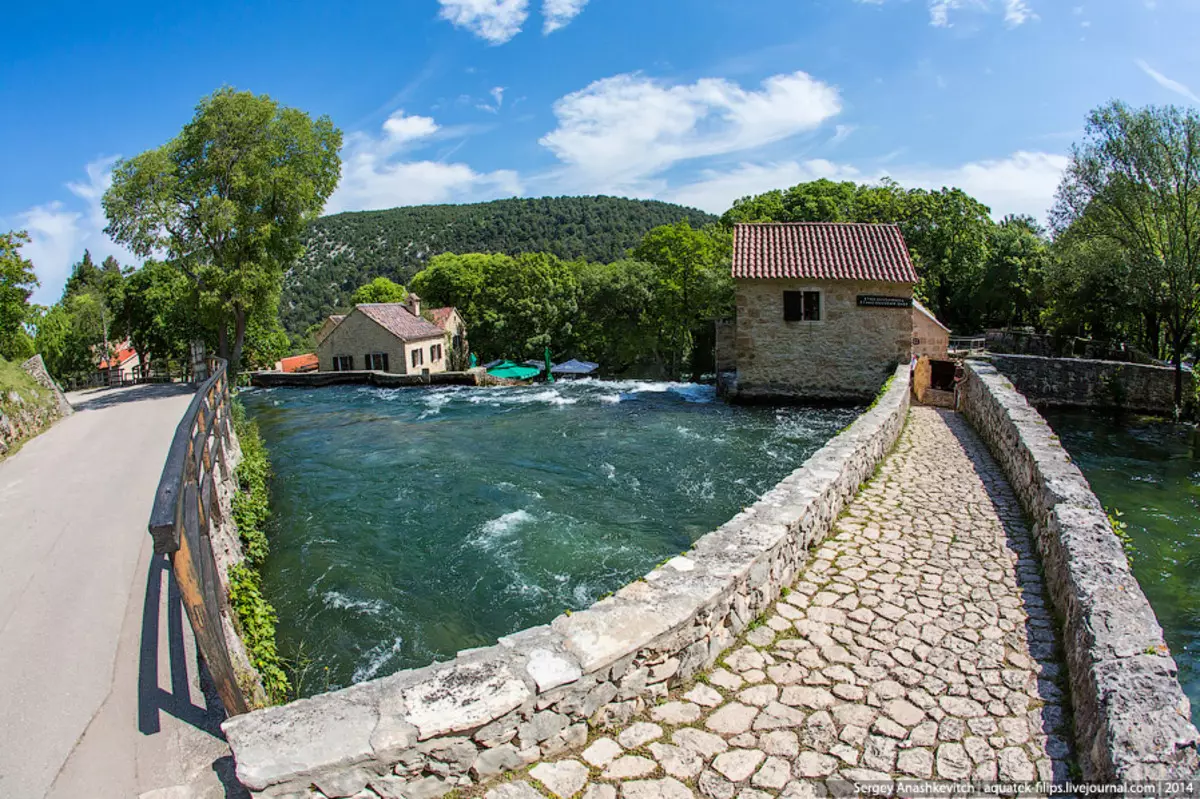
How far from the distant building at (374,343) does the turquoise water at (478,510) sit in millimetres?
14530

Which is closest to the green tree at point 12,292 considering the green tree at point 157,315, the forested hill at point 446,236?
the green tree at point 157,315

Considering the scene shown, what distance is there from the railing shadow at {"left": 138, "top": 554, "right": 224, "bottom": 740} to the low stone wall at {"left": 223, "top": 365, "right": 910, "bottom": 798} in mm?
1013

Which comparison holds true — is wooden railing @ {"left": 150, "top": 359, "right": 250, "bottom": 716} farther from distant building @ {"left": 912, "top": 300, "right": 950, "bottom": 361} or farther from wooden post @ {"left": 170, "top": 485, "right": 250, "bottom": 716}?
distant building @ {"left": 912, "top": 300, "right": 950, "bottom": 361}

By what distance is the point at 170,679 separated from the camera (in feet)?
14.3

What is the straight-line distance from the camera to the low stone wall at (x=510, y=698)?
9.98 feet

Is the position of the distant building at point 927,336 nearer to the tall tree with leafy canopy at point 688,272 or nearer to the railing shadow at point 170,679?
the tall tree with leafy canopy at point 688,272

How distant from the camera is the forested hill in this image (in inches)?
3910

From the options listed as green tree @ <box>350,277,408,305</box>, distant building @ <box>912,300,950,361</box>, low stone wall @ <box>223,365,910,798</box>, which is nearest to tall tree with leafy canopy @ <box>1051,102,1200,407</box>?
distant building @ <box>912,300,950,361</box>

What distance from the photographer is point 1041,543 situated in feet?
21.2

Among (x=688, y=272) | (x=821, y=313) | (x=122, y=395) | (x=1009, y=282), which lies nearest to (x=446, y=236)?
(x=688, y=272)

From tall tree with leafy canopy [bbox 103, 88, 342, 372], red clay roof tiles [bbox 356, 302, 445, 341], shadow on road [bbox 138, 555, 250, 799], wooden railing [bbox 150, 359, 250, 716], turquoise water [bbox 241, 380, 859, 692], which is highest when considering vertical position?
tall tree with leafy canopy [bbox 103, 88, 342, 372]

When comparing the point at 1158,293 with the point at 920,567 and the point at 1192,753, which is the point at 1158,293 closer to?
the point at 920,567

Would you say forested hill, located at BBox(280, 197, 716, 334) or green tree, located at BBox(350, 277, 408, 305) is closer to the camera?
green tree, located at BBox(350, 277, 408, 305)

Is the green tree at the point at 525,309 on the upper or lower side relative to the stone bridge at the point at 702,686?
upper
